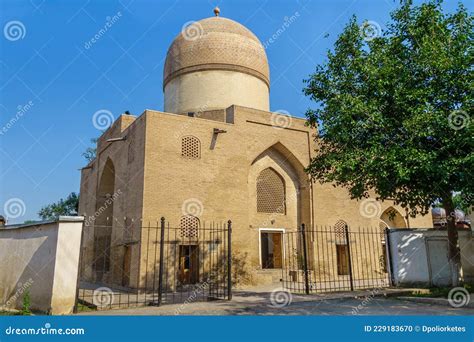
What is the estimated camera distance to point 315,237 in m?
15.9

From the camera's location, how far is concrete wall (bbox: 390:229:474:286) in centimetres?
1120

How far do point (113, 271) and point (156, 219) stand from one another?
436 centimetres

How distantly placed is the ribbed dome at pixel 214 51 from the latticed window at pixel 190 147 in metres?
5.01

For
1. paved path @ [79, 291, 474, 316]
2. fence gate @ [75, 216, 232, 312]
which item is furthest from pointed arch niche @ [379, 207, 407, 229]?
→ paved path @ [79, 291, 474, 316]

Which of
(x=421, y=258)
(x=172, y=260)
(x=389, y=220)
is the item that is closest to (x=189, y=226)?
(x=172, y=260)

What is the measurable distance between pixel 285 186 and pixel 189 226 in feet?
Answer: 17.0

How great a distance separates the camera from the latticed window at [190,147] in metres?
13.7

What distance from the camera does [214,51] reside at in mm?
17562

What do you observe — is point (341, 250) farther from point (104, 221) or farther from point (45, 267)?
point (45, 267)

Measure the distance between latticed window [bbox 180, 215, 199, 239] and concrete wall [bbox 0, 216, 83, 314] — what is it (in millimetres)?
5154

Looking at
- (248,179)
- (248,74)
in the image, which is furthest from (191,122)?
(248,74)

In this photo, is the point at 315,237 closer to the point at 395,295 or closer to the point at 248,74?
the point at 395,295

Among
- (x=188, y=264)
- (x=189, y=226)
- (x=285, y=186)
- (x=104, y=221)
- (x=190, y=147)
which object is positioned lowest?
(x=188, y=264)

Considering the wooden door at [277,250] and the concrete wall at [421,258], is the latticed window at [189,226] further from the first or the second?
the concrete wall at [421,258]
